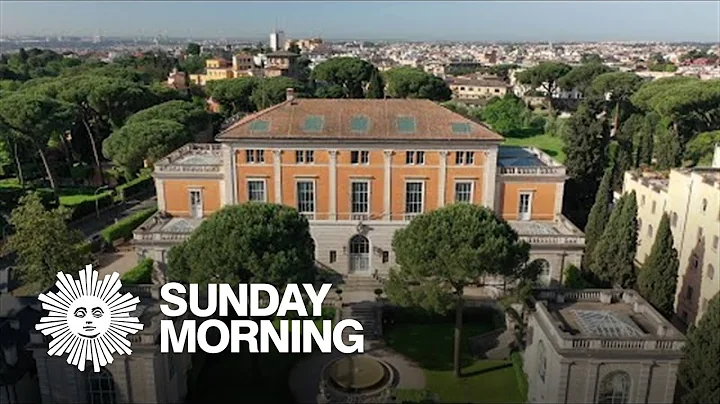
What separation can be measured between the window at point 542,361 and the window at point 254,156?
73.8 ft

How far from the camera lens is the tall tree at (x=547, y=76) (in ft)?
449

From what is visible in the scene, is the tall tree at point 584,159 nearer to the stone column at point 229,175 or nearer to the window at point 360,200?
the window at point 360,200

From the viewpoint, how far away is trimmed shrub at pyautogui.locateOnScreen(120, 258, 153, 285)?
119 ft

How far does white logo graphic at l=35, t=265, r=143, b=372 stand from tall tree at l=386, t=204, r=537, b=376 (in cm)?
1233

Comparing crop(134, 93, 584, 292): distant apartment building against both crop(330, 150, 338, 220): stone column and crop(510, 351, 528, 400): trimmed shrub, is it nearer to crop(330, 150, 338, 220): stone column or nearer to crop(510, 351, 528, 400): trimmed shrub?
crop(330, 150, 338, 220): stone column

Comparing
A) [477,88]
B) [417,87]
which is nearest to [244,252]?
[417,87]

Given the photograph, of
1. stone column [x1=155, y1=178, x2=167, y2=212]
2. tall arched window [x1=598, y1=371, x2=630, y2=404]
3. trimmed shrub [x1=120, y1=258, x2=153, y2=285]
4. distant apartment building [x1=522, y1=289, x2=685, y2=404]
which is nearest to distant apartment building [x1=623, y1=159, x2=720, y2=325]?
distant apartment building [x1=522, y1=289, x2=685, y2=404]

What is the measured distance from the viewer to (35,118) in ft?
191

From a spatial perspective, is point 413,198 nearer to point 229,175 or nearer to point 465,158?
point 465,158

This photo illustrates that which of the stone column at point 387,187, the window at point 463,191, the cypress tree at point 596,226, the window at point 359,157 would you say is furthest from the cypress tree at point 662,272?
the window at point 359,157

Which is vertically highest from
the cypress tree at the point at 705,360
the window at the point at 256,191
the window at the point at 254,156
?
the window at the point at 254,156

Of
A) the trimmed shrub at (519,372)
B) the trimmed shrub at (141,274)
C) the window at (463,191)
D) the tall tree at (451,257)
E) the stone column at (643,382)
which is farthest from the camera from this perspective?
the window at (463,191)

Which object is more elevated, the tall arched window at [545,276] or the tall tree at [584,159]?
the tall tree at [584,159]

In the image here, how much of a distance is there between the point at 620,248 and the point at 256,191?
78.2ft
